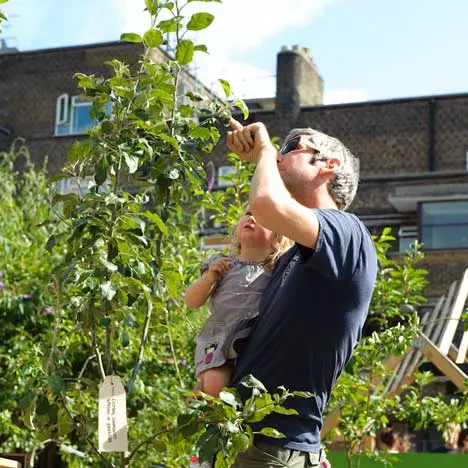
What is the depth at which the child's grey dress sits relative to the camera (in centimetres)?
280

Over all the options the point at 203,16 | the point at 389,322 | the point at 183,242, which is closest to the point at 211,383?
the point at 203,16

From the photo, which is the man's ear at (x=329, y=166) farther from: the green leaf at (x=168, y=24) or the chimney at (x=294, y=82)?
the chimney at (x=294, y=82)

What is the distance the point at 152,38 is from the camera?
309cm

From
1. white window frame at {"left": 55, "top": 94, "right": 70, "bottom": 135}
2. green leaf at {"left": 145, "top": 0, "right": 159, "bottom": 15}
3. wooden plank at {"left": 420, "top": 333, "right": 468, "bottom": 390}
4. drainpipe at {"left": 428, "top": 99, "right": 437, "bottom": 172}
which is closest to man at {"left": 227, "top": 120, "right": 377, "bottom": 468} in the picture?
green leaf at {"left": 145, "top": 0, "right": 159, "bottom": 15}

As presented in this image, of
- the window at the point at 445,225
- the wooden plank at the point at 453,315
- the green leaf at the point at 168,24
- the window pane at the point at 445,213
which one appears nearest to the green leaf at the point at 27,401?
the green leaf at the point at 168,24

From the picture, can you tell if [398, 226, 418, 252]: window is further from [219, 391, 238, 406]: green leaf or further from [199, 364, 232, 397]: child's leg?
[219, 391, 238, 406]: green leaf

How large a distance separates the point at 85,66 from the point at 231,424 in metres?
27.2

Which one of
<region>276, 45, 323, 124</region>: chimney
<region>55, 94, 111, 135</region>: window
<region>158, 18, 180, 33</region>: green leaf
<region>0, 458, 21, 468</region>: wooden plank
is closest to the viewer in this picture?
<region>158, 18, 180, 33</region>: green leaf

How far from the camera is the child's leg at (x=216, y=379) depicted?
2768mm

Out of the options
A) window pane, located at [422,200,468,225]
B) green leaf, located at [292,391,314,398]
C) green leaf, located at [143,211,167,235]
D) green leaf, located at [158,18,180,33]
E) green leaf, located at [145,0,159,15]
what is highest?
window pane, located at [422,200,468,225]

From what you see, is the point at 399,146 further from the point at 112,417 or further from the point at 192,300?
the point at 112,417

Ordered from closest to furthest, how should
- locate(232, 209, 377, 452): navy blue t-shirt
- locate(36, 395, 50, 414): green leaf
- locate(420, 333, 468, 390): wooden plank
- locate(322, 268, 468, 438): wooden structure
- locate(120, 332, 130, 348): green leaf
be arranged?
locate(232, 209, 377, 452): navy blue t-shirt → locate(36, 395, 50, 414): green leaf → locate(120, 332, 130, 348): green leaf → locate(322, 268, 468, 438): wooden structure → locate(420, 333, 468, 390): wooden plank

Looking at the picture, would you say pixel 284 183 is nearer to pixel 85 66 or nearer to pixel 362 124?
pixel 362 124

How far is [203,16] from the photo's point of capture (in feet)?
10.2
